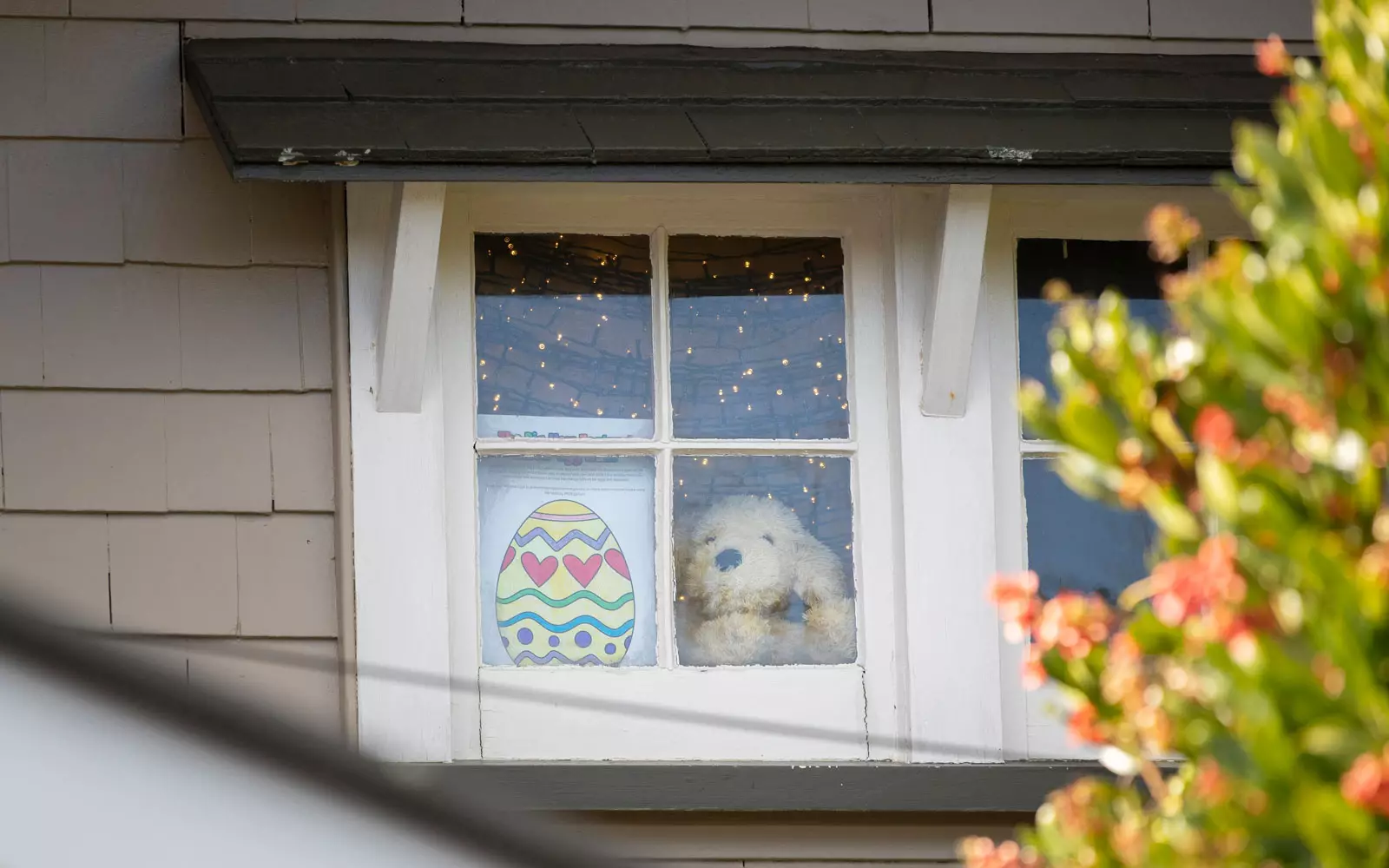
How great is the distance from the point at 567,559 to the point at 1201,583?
6.02 feet

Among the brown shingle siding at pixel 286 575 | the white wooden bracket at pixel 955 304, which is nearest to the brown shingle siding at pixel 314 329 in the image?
the brown shingle siding at pixel 286 575

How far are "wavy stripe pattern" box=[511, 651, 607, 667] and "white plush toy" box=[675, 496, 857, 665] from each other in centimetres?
15

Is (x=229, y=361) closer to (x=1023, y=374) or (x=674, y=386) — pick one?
(x=674, y=386)

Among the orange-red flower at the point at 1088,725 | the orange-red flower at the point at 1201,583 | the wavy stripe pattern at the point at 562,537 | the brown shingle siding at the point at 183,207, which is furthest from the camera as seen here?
the wavy stripe pattern at the point at 562,537

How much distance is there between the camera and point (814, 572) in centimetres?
288

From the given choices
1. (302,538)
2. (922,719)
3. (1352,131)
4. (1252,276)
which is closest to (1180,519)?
(1252,276)

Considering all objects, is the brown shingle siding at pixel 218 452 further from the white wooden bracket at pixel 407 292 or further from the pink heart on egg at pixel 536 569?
the pink heart on egg at pixel 536 569

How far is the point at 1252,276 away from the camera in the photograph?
1.13 meters

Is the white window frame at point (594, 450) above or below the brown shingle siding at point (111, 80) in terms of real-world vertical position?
below

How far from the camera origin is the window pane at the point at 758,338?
2.90 m

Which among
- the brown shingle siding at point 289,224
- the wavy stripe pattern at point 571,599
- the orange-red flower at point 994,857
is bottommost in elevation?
the orange-red flower at point 994,857

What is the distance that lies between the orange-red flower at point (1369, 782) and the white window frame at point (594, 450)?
181 cm

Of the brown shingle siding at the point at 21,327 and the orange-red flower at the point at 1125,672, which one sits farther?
the brown shingle siding at the point at 21,327

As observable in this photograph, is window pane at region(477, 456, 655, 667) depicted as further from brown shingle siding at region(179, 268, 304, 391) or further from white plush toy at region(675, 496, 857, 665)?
brown shingle siding at region(179, 268, 304, 391)
